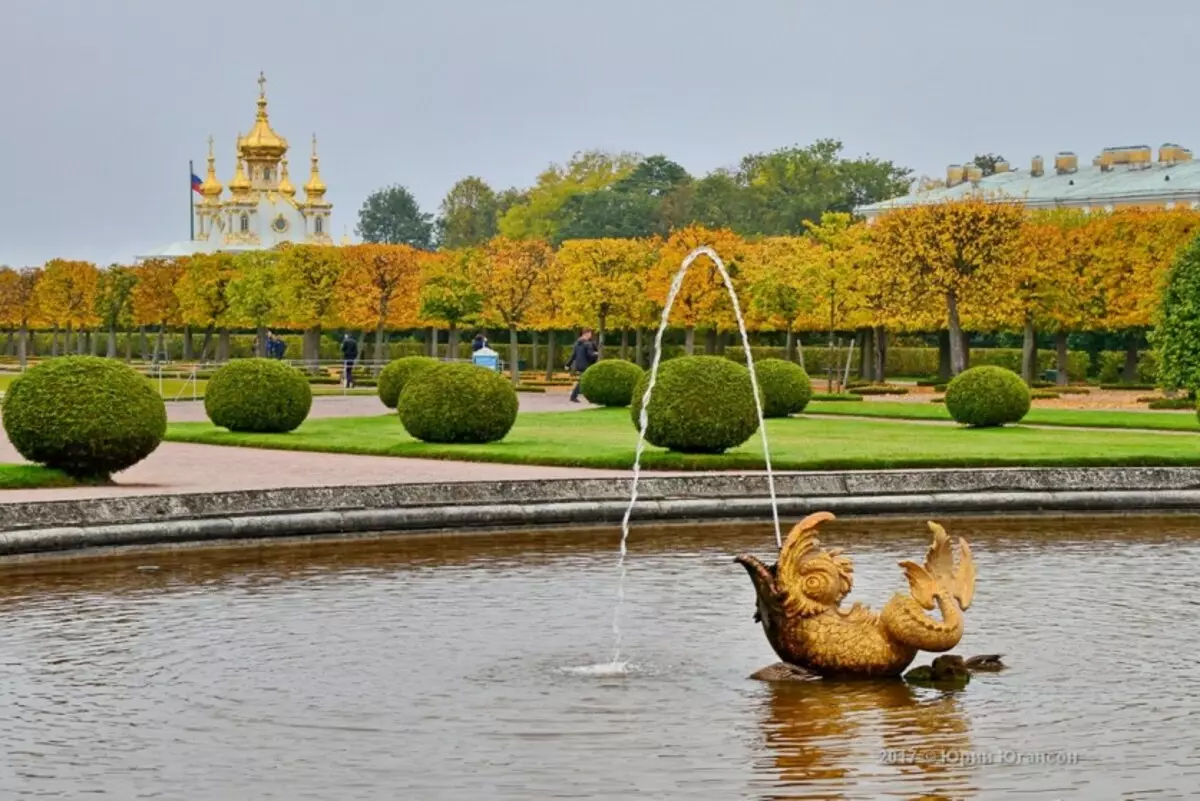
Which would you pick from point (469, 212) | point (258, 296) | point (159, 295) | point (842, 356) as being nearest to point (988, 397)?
point (842, 356)

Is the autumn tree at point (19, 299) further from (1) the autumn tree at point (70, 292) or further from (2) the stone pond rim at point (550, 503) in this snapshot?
(2) the stone pond rim at point (550, 503)

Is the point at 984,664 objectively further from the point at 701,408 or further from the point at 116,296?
the point at 116,296

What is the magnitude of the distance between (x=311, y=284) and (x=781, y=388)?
31.0 m

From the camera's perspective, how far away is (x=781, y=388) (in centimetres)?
3138

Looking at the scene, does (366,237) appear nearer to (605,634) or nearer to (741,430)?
(741,430)

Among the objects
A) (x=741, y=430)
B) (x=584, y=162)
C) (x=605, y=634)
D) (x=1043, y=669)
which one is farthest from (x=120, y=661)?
(x=584, y=162)

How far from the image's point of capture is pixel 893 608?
955cm

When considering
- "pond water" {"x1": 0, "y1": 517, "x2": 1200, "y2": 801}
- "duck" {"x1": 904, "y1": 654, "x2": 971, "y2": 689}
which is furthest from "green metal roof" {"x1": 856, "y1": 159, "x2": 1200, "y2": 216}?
"duck" {"x1": 904, "y1": 654, "x2": 971, "y2": 689}

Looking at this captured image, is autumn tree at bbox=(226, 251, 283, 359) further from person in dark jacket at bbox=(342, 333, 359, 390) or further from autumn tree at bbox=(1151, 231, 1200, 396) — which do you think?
Answer: autumn tree at bbox=(1151, 231, 1200, 396)

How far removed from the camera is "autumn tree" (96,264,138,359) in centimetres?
7231

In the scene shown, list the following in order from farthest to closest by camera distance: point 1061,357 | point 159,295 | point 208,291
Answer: point 159,295 < point 208,291 < point 1061,357

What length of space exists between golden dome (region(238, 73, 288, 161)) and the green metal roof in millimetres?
33755

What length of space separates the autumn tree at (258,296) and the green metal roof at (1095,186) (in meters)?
22.4

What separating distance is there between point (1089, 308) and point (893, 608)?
1472 inches
